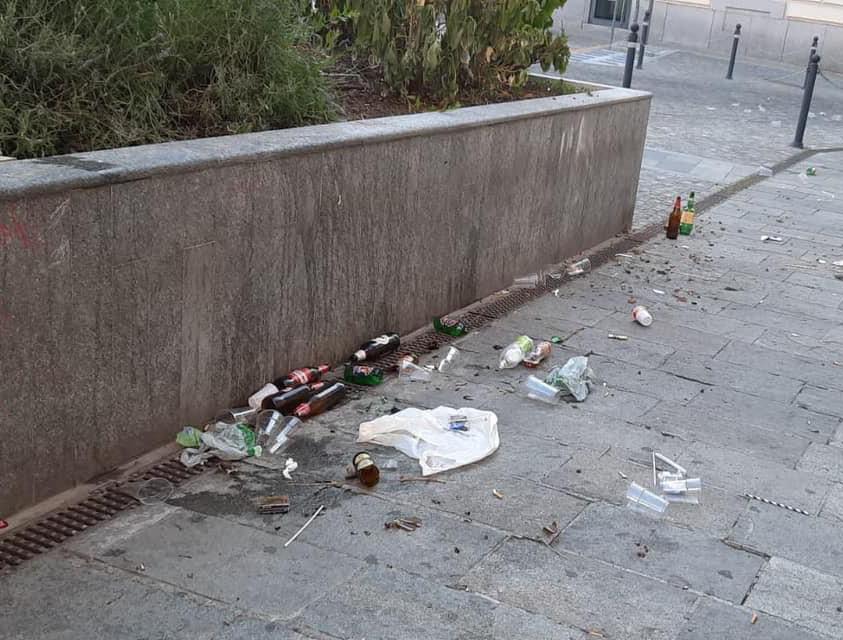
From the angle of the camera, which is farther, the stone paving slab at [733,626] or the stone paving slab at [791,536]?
the stone paving slab at [791,536]

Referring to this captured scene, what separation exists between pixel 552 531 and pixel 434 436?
Result: 2.71ft

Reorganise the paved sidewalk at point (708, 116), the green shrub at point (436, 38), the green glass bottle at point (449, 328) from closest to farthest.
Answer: the green glass bottle at point (449, 328) → the green shrub at point (436, 38) → the paved sidewalk at point (708, 116)

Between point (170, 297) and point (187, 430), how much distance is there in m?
0.56

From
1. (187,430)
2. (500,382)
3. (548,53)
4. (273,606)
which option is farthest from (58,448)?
(548,53)

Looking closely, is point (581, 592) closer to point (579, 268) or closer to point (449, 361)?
point (449, 361)

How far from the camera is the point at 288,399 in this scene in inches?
180

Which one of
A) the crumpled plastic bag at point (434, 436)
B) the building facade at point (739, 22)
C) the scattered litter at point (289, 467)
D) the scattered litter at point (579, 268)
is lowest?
the scattered litter at point (579, 268)

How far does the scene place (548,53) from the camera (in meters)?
7.69

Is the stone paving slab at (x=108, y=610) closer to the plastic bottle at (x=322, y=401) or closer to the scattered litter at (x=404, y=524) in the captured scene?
the scattered litter at (x=404, y=524)

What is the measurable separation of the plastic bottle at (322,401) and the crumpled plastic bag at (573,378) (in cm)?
105

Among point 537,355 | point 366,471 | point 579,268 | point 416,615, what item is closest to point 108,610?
point 416,615

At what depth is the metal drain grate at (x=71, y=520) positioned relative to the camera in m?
3.38

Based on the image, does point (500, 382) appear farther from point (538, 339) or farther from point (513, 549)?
point (513, 549)

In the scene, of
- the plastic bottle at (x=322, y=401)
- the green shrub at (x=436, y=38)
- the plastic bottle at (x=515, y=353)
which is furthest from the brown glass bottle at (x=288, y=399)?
the green shrub at (x=436, y=38)
